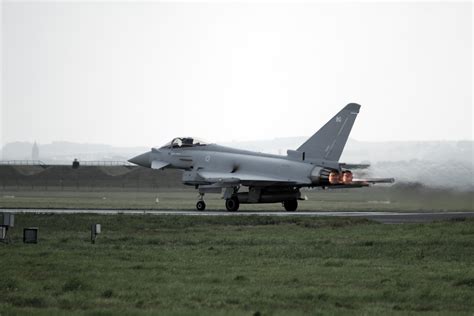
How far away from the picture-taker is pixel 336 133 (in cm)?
4475

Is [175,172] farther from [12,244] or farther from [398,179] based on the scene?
[12,244]

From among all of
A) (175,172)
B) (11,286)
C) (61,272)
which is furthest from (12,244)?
(175,172)

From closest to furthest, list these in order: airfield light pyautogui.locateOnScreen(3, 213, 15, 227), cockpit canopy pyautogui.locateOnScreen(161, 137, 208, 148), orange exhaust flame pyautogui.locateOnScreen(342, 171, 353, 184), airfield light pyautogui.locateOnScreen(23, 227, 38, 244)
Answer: airfield light pyautogui.locateOnScreen(23, 227, 38, 244) → airfield light pyautogui.locateOnScreen(3, 213, 15, 227) → orange exhaust flame pyautogui.locateOnScreen(342, 171, 353, 184) → cockpit canopy pyautogui.locateOnScreen(161, 137, 208, 148)

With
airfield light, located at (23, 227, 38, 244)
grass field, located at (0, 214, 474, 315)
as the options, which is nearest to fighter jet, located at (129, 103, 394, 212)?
grass field, located at (0, 214, 474, 315)

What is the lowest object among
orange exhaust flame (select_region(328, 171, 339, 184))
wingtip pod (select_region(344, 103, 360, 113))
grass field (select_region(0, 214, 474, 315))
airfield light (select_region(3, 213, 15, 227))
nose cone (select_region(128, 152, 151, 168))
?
grass field (select_region(0, 214, 474, 315))

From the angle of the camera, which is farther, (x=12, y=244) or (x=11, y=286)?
(x=12, y=244)

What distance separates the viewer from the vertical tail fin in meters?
44.8

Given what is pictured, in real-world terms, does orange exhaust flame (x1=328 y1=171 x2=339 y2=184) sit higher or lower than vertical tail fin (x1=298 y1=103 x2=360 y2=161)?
lower

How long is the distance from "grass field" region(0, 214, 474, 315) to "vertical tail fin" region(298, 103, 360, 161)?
11492 millimetres

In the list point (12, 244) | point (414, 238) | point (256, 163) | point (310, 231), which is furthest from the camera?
point (256, 163)

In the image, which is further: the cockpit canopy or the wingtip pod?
the cockpit canopy

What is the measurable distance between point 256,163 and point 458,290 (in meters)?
29.7

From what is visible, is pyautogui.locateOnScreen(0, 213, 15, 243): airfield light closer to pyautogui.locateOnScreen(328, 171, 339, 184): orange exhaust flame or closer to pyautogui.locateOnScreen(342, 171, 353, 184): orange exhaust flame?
pyautogui.locateOnScreen(328, 171, 339, 184): orange exhaust flame

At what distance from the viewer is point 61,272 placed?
20781 millimetres
